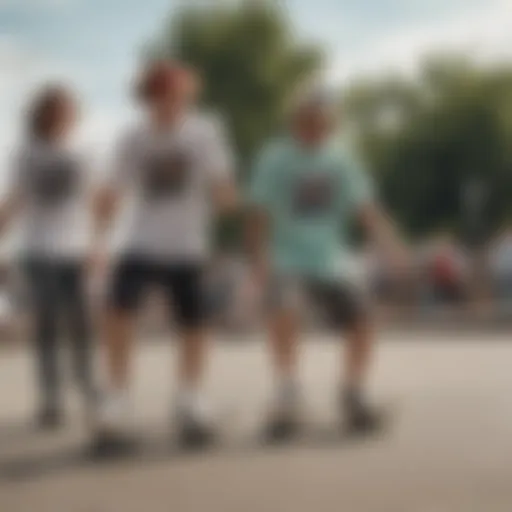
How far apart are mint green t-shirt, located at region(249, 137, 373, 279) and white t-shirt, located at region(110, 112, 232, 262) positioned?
0.19 feet

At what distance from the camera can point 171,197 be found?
3.75ft

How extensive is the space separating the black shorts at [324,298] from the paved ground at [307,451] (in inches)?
1.6

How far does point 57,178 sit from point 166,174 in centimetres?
13

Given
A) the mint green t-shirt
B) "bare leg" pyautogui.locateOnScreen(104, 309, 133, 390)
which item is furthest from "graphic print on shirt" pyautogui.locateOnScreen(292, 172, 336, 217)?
"bare leg" pyautogui.locateOnScreen(104, 309, 133, 390)

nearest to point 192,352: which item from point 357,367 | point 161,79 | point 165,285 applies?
point 165,285

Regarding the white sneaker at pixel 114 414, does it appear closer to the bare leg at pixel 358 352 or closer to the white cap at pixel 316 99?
the bare leg at pixel 358 352

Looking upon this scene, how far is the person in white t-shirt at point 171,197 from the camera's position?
1141mm

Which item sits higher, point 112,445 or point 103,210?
point 103,210

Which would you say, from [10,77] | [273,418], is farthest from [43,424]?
[10,77]

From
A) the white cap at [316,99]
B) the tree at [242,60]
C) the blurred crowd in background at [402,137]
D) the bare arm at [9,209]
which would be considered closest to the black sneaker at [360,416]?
the blurred crowd in background at [402,137]

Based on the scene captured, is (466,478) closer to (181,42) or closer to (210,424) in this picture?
(210,424)

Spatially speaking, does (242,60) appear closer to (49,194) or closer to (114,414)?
(49,194)

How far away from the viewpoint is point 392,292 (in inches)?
45.4

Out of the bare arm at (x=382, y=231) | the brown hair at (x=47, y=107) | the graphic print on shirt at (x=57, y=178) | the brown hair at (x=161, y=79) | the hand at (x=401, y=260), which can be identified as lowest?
the hand at (x=401, y=260)
